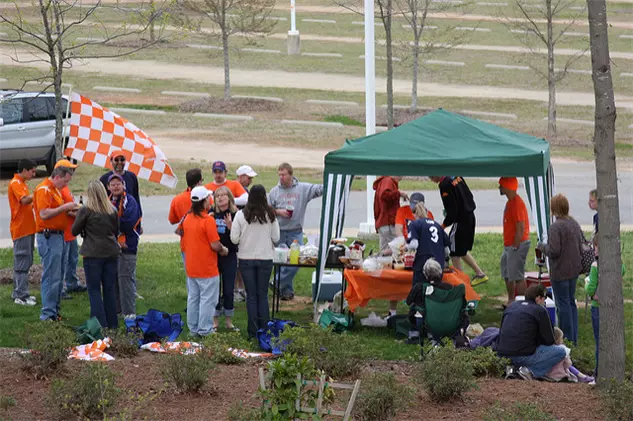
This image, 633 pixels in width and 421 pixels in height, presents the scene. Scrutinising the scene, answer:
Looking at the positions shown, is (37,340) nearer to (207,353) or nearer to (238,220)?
(207,353)

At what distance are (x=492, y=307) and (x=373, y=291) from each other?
73.8 inches

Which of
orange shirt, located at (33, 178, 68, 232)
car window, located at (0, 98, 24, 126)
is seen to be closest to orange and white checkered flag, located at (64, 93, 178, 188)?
orange shirt, located at (33, 178, 68, 232)

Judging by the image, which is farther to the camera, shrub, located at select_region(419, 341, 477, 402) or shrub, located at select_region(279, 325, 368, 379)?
shrub, located at select_region(279, 325, 368, 379)

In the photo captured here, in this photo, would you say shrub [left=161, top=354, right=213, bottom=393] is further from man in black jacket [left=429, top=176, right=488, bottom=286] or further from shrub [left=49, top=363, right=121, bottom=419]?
man in black jacket [left=429, top=176, right=488, bottom=286]

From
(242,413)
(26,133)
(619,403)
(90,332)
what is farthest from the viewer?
(26,133)

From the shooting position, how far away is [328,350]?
29.1 ft

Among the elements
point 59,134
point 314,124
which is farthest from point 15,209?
point 314,124

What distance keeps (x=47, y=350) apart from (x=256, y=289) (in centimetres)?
269

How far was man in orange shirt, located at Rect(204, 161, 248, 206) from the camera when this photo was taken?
12.4 metres

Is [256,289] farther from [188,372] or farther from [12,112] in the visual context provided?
[12,112]

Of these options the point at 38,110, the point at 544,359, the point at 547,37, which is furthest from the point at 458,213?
the point at 547,37

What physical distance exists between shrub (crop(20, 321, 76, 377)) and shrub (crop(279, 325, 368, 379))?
1.93m

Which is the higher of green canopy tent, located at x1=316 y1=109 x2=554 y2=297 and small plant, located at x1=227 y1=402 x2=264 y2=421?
green canopy tent, located at x1=316 y1=109 x2=554 y2=297

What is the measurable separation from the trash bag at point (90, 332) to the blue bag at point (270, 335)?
161cm
